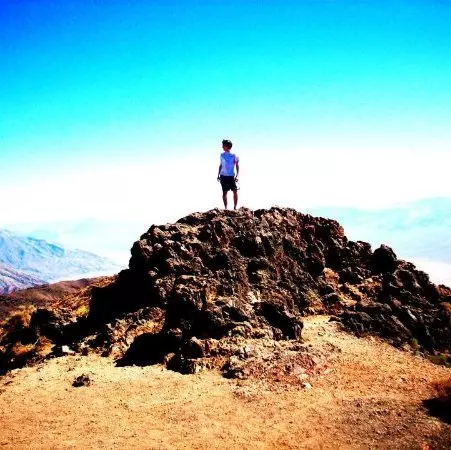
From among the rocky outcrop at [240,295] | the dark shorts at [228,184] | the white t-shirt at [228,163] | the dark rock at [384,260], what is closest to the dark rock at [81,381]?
the rocky outcrop at [240,295]

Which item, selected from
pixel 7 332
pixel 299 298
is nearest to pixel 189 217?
pixel 299 298

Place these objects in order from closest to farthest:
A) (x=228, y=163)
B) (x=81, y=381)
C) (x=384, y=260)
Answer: (x=81, y=381)
(x=228, y=163)
(x=384, y=260)

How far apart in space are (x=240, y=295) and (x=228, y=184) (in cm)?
536

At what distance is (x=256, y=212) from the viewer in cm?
2252

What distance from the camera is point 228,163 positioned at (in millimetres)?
19359

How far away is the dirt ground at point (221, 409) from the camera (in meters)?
10.3

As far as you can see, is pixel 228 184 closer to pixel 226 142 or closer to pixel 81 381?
pixel 226 142

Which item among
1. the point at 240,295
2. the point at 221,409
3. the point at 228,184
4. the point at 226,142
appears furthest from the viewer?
the point at 228,184

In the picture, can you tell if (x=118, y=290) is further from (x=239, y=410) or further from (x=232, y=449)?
(x=232, y=449)

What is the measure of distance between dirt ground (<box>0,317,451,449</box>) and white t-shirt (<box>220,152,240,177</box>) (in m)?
9.17

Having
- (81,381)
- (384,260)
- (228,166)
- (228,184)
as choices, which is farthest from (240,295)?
(384,260)

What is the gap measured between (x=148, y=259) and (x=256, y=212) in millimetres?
6594

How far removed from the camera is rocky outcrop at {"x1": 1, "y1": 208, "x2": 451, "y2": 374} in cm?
1566

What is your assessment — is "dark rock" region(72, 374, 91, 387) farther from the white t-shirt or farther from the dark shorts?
the white t-shirt
